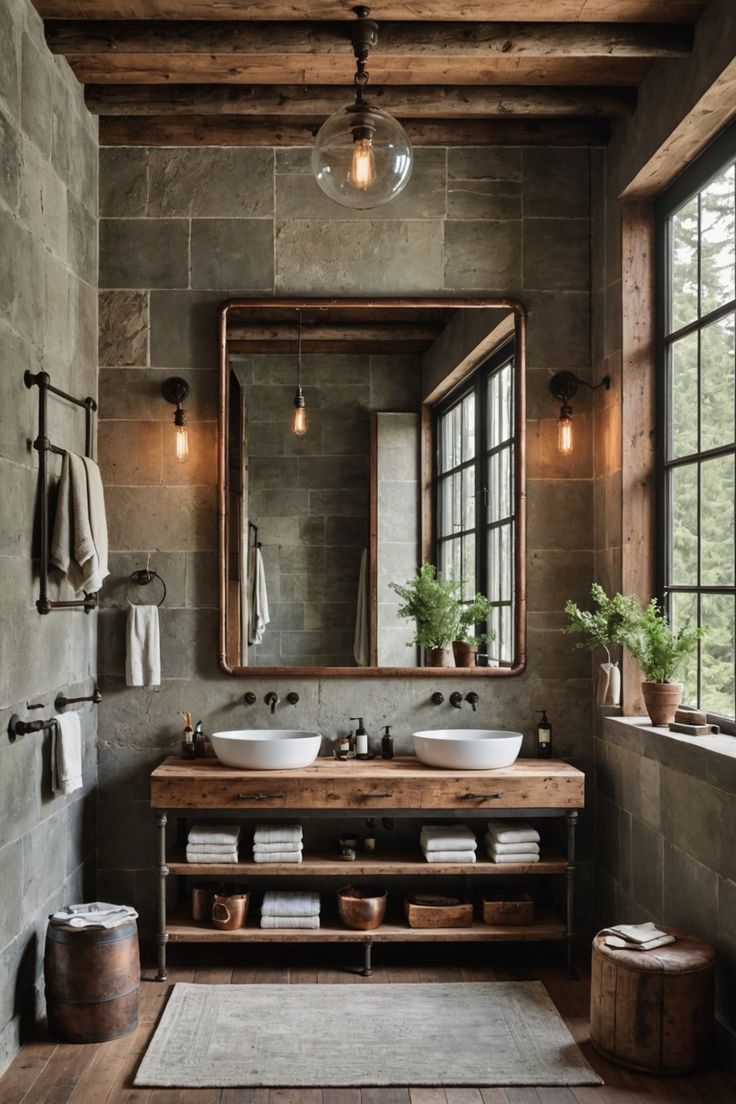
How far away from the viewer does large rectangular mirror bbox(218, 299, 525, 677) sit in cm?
420

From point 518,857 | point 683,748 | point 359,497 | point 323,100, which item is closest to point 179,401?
point 359,497

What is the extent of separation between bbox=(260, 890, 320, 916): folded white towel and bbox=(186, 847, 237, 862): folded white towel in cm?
23

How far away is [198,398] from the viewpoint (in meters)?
4.27

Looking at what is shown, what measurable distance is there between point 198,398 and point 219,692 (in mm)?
1211

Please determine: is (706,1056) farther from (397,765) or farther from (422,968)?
(397,765)

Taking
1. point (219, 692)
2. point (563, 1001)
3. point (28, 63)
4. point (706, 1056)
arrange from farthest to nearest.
→ point (219, 692), point (563, 1001), point (28, 63), point (706, 1056)

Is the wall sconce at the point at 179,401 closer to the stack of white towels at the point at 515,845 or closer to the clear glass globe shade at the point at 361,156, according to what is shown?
the clear glass globe shade at the point at 361,156

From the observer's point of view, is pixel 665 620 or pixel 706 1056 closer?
pixel 706 1056

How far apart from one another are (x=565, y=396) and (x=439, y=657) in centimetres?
120

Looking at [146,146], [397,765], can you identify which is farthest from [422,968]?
[146,146]

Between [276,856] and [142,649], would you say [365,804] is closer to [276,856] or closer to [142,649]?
[276,856]

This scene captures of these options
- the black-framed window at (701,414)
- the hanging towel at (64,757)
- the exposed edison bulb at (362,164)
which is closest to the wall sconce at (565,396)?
the black-framed window at (701,414)

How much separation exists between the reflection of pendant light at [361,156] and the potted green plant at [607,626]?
1.76 metres

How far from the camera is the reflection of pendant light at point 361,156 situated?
2.72 m
